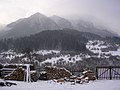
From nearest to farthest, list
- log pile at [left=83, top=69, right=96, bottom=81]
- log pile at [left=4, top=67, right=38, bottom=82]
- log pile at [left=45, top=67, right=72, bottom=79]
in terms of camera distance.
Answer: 1. log pile at [left=4, top=67, right=38, bottom=82]
2. log pile at [left=83, top=69, right=96, bottom=81]
3. log pile at [left=45, top=67, right=72, bottom=79]

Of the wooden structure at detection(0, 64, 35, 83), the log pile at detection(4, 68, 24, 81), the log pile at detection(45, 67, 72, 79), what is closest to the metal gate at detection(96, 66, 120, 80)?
the log pile at detection(45, 67, 72, 79)

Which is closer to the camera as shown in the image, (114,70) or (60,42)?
(114,70)

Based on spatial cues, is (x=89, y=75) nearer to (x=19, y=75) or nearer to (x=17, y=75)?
(x=19, y=75)

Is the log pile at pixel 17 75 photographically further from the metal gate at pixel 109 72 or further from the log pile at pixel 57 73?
the metal gate at pixel 109 72

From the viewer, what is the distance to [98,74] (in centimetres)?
2609

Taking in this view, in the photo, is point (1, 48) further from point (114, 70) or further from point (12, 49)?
point (114, 70)

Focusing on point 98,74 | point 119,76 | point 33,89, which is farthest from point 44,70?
point 33,89

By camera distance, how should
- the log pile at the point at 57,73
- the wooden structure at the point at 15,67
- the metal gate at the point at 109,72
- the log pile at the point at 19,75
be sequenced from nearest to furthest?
the wooden structure at the point at 15,67
the log pile at the point at 19,75
the log pile at the point at 57,73
the metal gate at the point at 109,72

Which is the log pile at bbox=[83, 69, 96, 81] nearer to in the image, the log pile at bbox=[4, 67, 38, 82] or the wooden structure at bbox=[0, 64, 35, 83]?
the log pile at bbox=[4, 67, 38, 82]

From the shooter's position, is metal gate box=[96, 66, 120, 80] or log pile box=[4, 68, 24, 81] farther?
metal gate box=[96, 66, 120, 80]

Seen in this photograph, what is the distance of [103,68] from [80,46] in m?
163

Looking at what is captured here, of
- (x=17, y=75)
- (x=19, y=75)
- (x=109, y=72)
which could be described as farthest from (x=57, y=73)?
(x=109, y=72)

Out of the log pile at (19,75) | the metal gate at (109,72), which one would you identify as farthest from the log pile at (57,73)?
the metal gate at (109,72)

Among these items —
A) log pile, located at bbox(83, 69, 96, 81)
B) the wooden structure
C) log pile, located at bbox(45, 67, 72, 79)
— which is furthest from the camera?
log pile, located at bbox(45, 67, 72, 79)
